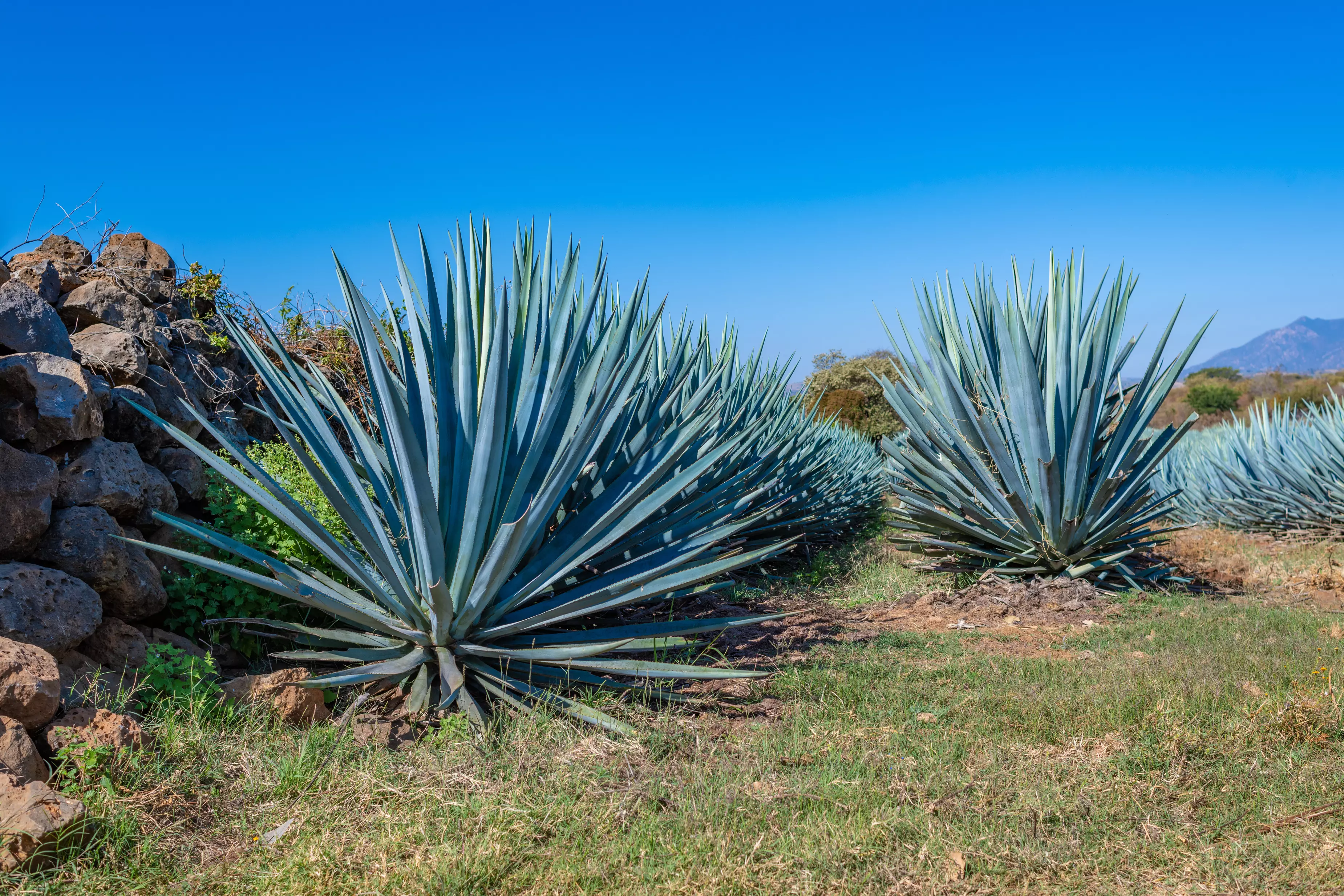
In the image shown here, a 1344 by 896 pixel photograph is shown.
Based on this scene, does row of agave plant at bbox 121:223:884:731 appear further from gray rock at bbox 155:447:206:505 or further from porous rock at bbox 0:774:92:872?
porous rock at bbox 0:774:92:872

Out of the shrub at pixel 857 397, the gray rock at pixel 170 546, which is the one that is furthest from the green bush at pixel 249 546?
the shrub at pixel 857 397

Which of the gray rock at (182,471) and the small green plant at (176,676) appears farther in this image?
the gray rock at (182,471)

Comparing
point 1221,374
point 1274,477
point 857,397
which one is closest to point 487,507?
point 1274,477

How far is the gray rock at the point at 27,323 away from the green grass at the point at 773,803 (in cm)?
183

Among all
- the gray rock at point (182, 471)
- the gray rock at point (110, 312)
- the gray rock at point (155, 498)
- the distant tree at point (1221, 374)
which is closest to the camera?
the gray rock at point (155, 498)

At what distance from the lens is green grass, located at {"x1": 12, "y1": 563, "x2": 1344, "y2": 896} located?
2.54m

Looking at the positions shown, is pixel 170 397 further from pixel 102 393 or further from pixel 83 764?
pixel 83 764

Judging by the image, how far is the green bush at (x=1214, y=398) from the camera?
41.4 m

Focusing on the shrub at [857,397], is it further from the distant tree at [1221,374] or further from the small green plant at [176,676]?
the distant tree at [1221,374]

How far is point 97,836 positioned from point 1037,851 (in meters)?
2.80

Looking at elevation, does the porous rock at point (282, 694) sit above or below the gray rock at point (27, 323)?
below

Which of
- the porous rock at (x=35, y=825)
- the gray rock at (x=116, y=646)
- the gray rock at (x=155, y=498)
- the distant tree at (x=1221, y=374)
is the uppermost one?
the distant tree at (x=1221, y=374)

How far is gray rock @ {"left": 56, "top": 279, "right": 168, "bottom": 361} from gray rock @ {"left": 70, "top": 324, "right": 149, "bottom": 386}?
0.15m

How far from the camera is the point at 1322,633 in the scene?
5.16m
